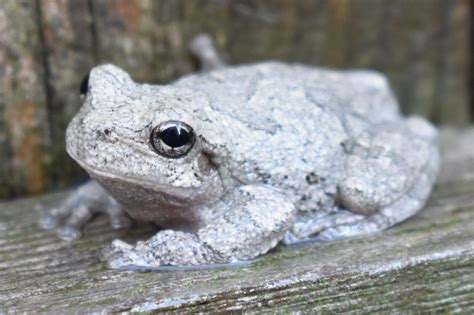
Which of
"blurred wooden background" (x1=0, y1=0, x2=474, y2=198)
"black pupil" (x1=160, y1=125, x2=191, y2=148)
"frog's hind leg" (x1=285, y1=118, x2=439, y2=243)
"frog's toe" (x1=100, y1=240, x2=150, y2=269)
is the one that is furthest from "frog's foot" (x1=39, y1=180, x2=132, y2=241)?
"frog's hind leg" (x1=285, y1=118, x2=439, y2=243)

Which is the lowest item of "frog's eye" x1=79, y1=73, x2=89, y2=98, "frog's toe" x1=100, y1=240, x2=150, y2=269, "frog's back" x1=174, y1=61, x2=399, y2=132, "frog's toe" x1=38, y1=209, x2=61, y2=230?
"frog's toe" x1=100, y1=240, x2=150, y2=269

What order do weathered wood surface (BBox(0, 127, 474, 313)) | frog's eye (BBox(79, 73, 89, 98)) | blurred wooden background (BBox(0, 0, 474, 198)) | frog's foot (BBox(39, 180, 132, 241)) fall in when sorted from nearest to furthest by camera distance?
Answer: weathered wood surface (BBox(0, 127, 474, 313))
frog's eye (BBox(79, 73, 89, 98))
frog's foot (BBox(39, 180, 132, 241))
blurred wooden background (BBox(0, 0, 474, 198))

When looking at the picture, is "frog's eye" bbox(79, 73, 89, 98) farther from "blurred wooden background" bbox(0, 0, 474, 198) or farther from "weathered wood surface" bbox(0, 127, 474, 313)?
"weathered wood surface" bbox(0, 127, 474, 313)

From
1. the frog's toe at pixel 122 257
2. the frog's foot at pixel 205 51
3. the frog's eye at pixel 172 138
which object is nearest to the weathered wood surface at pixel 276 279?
the frog's toe at pixel 122 257

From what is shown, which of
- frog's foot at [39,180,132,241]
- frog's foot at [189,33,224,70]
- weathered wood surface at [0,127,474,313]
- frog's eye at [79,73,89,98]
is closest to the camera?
weathered wood surface at [0,127,474,313]

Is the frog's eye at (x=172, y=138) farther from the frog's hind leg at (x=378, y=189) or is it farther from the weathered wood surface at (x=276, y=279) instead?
the frog's hind leg at (x=378, y=189)

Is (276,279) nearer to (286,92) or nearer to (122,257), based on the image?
(122,257)

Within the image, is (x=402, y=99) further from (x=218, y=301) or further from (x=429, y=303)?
(x=218, y=301)
